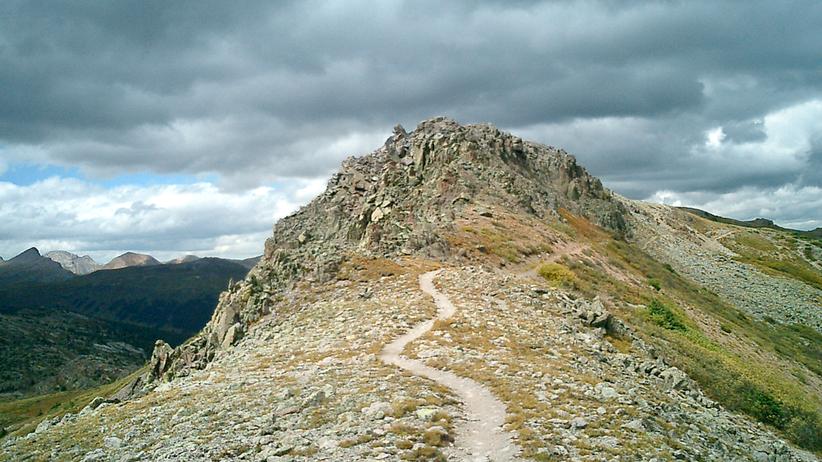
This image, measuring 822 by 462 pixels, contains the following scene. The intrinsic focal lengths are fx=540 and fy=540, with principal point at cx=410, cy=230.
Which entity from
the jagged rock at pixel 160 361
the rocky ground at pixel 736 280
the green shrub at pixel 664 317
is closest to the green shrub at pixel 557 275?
the green shrub at pixel 664 317

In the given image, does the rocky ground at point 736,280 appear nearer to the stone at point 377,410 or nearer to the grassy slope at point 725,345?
the grassy slope at point 725,345

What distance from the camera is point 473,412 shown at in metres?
18.2

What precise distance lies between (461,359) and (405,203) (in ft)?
144

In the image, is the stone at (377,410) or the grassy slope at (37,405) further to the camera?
the grassy slope at (37,405)

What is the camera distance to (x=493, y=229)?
59.0 meters

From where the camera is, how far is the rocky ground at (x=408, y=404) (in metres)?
15.4

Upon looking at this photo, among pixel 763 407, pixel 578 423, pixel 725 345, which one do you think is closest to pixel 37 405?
pixel 725 345

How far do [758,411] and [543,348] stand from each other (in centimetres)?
1478

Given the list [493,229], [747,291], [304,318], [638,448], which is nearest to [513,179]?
[493,229]

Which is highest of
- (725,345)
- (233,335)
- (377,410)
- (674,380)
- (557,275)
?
(557,275)

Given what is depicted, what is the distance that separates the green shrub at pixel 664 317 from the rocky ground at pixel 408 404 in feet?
46.4

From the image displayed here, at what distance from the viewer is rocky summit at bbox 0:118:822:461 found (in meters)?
16.2

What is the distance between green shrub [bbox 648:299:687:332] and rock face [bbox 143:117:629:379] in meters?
18.4

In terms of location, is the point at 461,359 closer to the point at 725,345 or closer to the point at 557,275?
the point at 557,275
